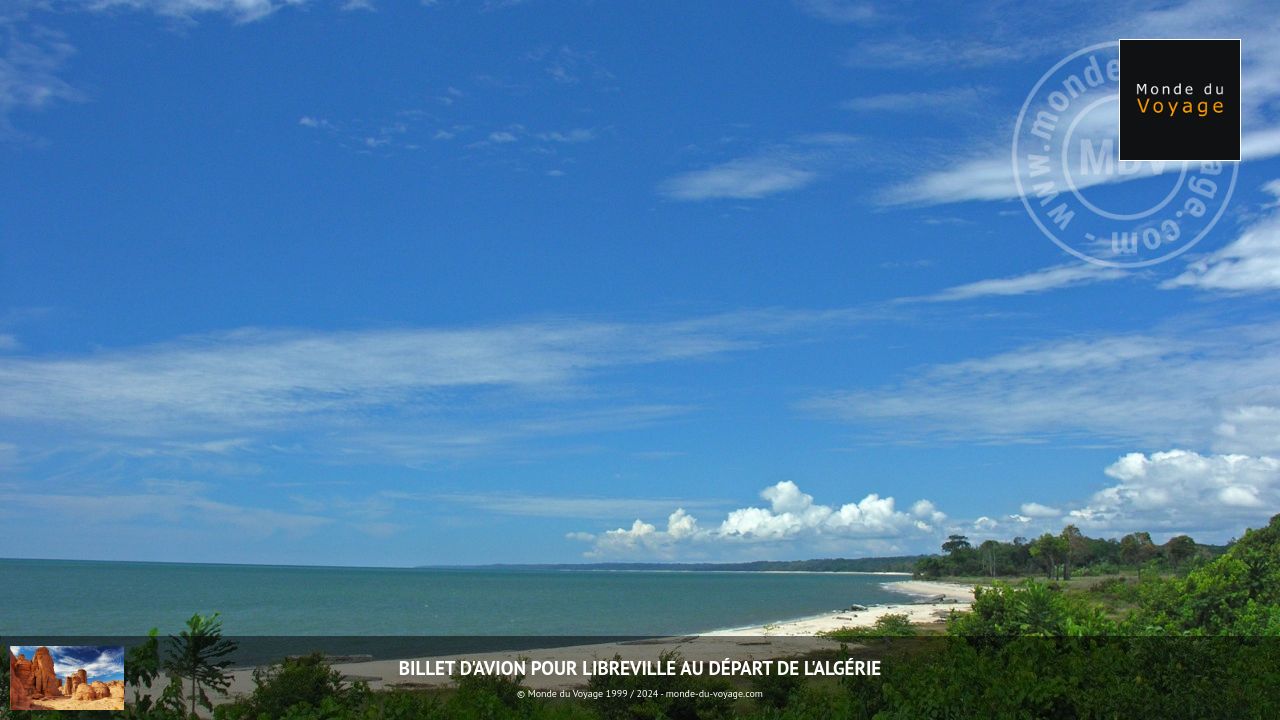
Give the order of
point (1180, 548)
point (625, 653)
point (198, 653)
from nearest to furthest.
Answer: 1. point (198, 653)
2. point (625, 653)
3. point (1180, 548)

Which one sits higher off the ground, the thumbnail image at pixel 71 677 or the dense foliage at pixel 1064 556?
the thumbnail image at pixel 71 677

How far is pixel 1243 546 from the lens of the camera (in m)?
24.5

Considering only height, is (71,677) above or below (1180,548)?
above

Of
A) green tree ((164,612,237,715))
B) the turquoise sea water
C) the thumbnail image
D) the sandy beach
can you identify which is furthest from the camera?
the turquoise sea water

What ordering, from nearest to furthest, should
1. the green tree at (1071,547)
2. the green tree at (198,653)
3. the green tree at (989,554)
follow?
1. the green tree at (198,653)
2. the green tree at (1071,547)
3. the green tree at (989,554)

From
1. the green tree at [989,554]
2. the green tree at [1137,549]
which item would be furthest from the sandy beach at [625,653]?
the green tree at [989,554]

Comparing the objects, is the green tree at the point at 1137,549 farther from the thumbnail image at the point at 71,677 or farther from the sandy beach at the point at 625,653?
the thumbnail image at the point at 71,677

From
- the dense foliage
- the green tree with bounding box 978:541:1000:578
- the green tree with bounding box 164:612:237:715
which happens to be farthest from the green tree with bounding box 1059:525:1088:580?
the green tree with bounding box 164:612:237:715

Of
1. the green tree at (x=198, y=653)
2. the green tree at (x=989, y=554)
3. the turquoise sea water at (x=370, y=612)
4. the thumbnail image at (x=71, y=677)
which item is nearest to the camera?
the thumbnail image at (x=71, y=677)

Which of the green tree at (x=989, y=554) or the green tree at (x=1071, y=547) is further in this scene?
the green tree at (x=989, y=554)

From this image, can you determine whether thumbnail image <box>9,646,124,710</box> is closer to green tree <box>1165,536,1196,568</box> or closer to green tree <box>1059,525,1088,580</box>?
green tree <box>1165,536,1196,568</box>

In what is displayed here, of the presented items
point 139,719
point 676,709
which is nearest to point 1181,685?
point 676,709

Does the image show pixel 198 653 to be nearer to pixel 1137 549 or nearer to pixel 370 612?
pixel 370 612

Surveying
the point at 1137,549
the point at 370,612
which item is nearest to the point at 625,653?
the point at 370,612
